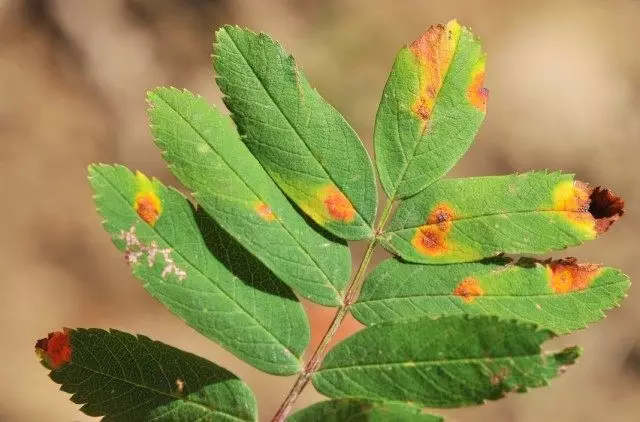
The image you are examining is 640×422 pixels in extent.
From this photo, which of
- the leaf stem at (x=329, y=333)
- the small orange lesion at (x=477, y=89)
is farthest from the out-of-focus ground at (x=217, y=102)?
the small orange lesion at (x=477, y=89)

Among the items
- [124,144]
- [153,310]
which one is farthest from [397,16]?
[153,310]

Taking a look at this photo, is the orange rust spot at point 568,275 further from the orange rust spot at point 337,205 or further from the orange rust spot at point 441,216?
the orange rust spot at point 337,205

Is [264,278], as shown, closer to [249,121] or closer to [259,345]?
[259,345]

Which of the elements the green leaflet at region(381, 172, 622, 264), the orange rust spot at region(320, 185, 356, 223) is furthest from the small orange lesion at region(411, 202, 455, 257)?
the orange rust spot at region(320, 185, 356, 223)

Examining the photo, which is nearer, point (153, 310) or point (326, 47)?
point (153, 310)

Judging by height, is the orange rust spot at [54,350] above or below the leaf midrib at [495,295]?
below

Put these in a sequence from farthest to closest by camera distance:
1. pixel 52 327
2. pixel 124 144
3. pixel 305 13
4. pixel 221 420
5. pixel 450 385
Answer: pixel 305 13
pixel 124 144
pixel 52 327
pixel 221 420
pixel 450 385

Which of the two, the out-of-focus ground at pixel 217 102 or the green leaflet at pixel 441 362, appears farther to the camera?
the out-of-focus ground at pixel 217 102
